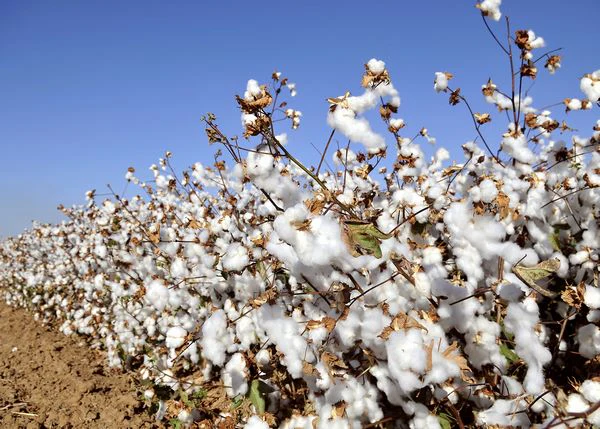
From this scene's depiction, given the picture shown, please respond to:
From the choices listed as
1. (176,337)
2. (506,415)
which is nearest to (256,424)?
(176,337)

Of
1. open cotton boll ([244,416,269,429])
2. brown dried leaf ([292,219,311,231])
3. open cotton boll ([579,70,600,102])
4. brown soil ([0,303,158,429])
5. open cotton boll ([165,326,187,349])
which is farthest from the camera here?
brown soil ([0,303,158,429])

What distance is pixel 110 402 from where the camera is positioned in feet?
11.0

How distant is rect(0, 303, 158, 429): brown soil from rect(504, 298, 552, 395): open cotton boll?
255cm

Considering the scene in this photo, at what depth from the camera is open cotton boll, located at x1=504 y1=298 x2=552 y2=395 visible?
1357mm

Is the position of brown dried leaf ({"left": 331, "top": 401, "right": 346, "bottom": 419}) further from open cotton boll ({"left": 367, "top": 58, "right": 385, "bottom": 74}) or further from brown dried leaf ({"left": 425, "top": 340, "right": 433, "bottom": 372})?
open cotton boll ({"left": 367, "top": 58, "right": 385, "bottom": 74})

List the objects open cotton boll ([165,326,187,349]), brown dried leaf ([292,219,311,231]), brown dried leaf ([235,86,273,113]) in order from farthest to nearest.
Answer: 1. open cotton boll ([165,326,187,349])
2. brown dried leaf ([235,86,273,113])
3. brown dried leaf ([292,219,311,231])

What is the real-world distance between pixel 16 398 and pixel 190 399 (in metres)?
1.87

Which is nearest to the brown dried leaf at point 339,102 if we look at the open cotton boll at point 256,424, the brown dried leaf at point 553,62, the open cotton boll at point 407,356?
the open cotton boll at point 407,356

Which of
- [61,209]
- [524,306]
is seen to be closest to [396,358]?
[524,306]

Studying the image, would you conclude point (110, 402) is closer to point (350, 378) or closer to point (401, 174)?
point (350, 378)

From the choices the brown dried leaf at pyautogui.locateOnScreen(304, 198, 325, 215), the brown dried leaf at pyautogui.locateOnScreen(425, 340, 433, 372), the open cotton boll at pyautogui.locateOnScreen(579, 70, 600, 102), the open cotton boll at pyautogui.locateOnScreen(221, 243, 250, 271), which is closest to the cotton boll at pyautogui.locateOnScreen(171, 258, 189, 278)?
the open cotton boll at pyautogui.locateOnScreen(221, 243, 250, 271)

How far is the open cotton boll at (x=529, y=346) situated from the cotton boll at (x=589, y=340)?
1.82 ft

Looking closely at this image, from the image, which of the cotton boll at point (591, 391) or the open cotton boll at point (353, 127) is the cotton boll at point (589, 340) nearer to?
the cotton boll at point (591, 391)

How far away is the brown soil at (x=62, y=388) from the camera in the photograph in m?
3.06
